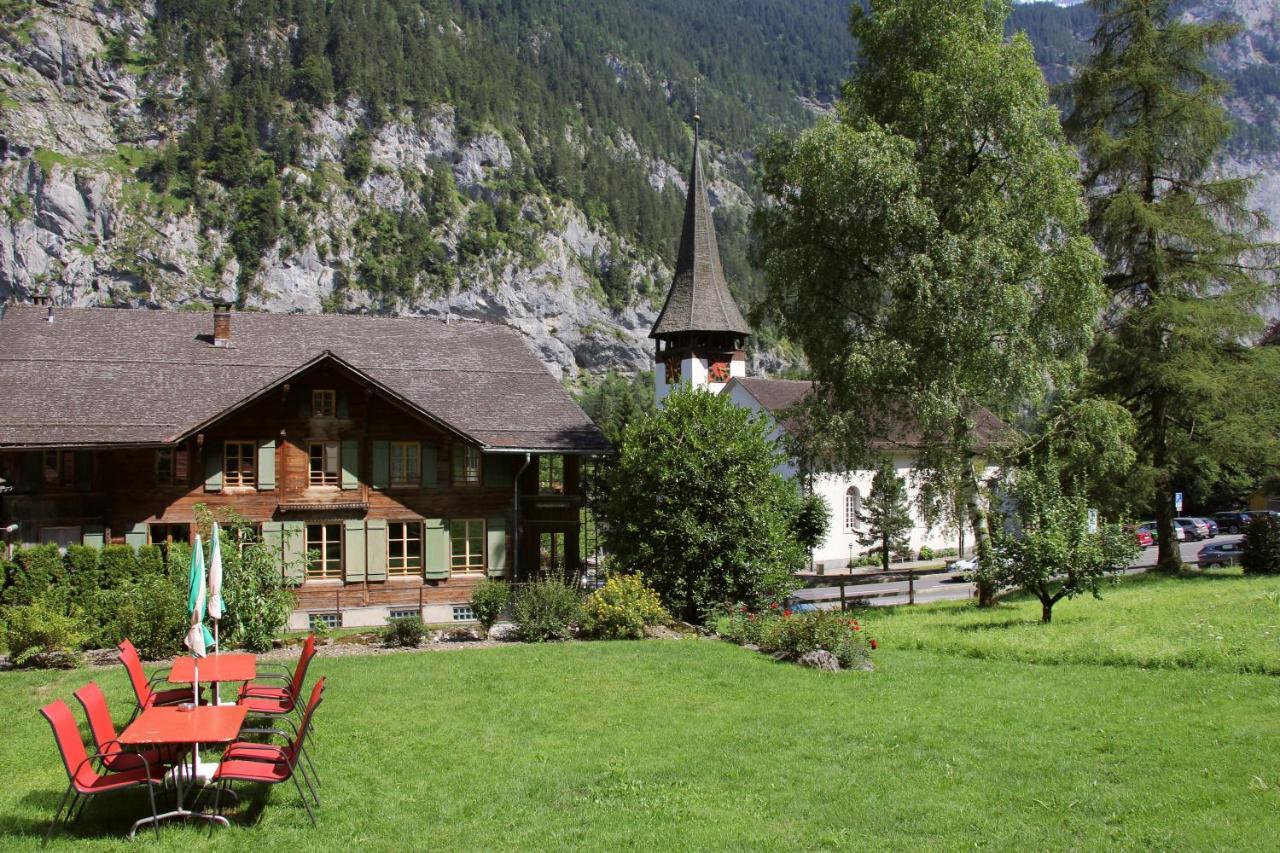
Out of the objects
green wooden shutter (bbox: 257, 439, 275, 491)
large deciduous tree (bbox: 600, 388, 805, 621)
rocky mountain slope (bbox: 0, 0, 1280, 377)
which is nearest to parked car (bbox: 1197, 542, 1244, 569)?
large deciduous tree (bbox: 600, 388, 805, 621)

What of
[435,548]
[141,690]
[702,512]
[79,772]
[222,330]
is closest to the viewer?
[79,772]

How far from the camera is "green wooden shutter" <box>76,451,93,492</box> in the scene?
25.6 meters

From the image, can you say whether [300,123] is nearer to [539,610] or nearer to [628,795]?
[539,610]

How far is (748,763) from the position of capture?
33.1 ft

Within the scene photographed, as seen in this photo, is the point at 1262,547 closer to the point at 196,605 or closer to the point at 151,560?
the point at 151,560

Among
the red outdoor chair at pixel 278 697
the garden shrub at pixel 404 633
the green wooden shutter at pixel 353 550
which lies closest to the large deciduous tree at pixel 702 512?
the garden shrub at pixel 404 633

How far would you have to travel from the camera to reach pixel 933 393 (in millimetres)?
22531

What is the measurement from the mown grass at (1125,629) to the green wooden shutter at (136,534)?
60.7ft

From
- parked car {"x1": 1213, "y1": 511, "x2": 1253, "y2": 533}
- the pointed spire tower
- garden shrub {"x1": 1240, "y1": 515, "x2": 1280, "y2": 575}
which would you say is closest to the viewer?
garden shrub {"x1": 1240, "y1": 515, "x2": 1280, "y2": 575}

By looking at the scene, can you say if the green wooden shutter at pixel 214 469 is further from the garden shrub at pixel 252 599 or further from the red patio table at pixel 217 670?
the red patio table at pixel 217 670

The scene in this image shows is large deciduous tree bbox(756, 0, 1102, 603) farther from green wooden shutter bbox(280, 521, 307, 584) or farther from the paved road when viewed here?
green wooden shutter bbox(280, 521, 307, 584)

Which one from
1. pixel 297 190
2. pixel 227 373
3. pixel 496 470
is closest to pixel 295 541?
pixel 496 470

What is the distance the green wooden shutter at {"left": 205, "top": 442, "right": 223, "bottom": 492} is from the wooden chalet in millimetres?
37

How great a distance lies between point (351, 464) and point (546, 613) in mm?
10133
